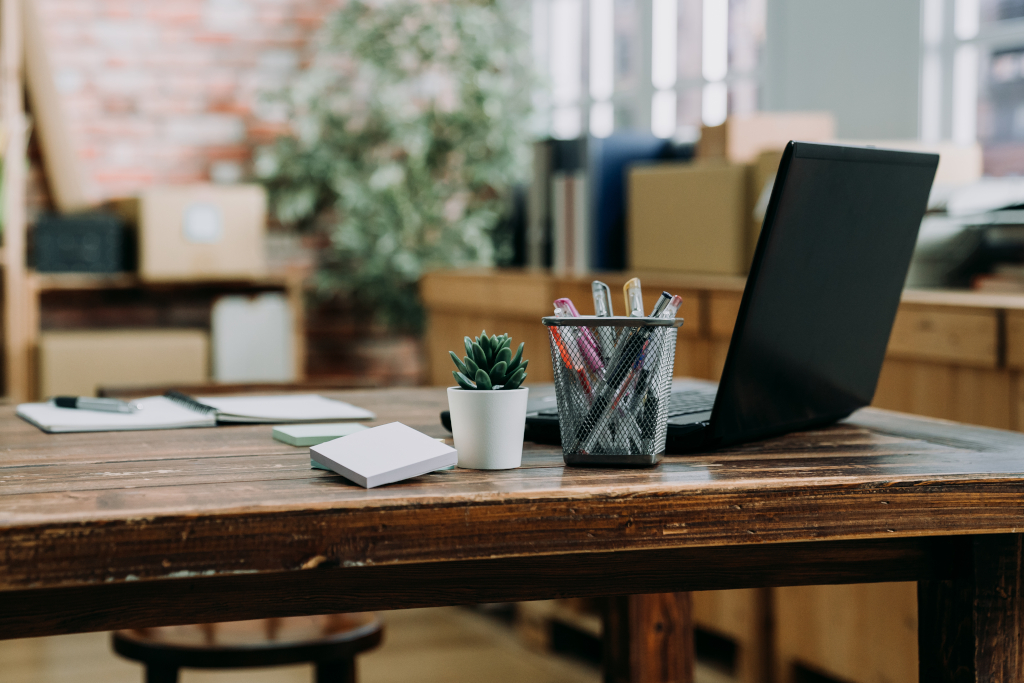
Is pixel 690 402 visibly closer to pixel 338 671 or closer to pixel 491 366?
pixel 491 366

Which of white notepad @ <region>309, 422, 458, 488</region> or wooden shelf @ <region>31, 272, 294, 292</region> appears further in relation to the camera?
wooden shelf @ <region>31, 272, 294, 292</region>

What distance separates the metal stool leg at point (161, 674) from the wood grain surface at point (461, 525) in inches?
27.8

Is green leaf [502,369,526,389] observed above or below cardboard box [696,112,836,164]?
below

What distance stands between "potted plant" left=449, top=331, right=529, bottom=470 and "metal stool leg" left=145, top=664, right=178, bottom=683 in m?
0.93

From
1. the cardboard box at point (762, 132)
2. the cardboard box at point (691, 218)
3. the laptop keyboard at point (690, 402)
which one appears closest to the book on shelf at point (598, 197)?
the cardboard box at point (691, 218)

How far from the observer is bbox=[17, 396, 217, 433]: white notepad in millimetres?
1213

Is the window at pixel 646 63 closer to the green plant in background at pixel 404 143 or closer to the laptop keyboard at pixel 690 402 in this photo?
the green plant in background at pixel 404 143

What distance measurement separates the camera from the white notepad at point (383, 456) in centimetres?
88

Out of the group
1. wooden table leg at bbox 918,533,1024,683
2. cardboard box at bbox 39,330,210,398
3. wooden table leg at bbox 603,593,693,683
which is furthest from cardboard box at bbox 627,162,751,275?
cardboard box at bbox 39,330,210,398

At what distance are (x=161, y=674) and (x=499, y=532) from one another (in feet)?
3.44

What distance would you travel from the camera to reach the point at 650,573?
0.97 meters

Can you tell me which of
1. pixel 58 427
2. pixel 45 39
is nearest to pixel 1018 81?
pixel 58 427

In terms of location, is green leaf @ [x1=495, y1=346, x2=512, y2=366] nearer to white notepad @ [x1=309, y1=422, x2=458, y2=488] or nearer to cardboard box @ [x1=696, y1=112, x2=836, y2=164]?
white notepad @ [x1=309, y1=422, x2=458, y2=488]

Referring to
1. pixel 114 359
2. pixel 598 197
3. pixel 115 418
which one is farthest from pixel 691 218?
pixel 114 359
